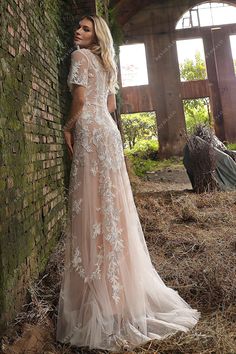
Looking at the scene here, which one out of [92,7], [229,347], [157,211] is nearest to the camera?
[229,347]

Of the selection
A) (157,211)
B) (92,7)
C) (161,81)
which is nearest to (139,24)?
(161,81)

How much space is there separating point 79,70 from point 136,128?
14959 millimetres

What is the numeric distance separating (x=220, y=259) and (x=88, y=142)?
1646mm

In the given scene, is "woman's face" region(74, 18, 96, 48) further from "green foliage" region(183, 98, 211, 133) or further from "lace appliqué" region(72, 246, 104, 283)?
"green foliage" region(183, 98, 211, 133)

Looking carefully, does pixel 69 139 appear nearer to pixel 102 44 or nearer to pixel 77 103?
pixel 77 103

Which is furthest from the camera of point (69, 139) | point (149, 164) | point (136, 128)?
point (136, 128)

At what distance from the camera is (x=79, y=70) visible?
1.79m

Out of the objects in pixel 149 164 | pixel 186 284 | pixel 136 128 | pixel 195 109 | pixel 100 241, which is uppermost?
pixel 195 109

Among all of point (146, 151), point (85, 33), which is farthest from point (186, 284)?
point (146, 151)

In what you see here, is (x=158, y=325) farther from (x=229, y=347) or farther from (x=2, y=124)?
(x=2, y=124)

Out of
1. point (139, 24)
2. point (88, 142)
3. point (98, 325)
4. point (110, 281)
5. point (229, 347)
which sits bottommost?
point (229, 347)

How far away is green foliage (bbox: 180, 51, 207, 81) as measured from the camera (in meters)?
15.1

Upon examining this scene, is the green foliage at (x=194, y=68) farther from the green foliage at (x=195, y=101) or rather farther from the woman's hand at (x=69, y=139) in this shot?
the woman's hand at (x=69, y=139)

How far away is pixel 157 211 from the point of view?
15.9 ft
